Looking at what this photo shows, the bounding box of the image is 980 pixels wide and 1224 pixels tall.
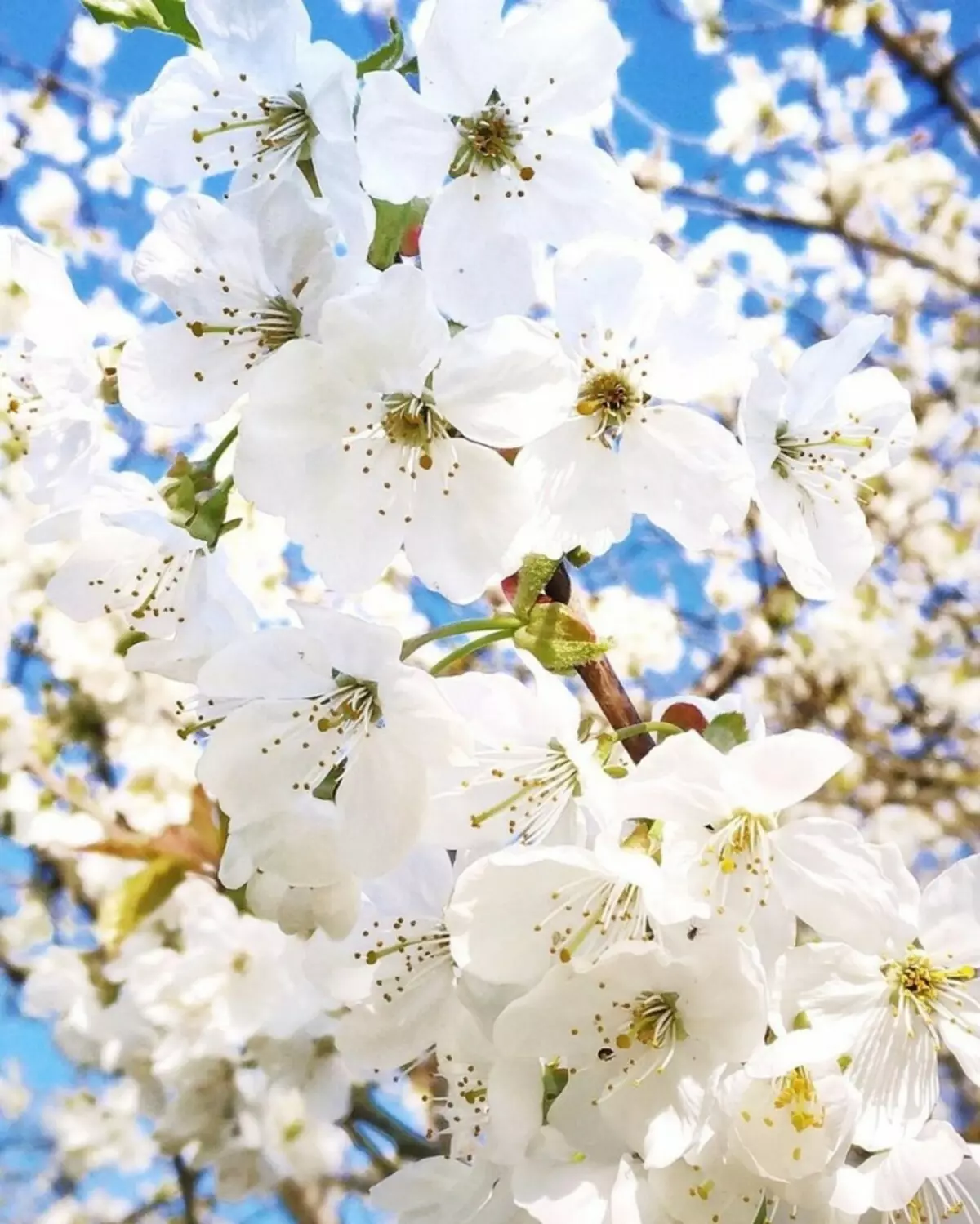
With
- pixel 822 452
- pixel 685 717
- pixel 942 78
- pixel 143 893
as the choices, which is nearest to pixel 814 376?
pixel 822 452

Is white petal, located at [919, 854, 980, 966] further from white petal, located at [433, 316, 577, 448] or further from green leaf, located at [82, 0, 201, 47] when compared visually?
green leaf, located at [82, 0, 201, 47]

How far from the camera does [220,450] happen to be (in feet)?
3.14

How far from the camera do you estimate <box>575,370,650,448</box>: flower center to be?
850mm

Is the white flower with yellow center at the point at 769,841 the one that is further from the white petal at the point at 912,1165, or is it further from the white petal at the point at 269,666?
the white petal at the point at 269,666

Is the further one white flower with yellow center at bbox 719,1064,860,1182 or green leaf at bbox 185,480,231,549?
green leaf at bbox 185,480,231,549

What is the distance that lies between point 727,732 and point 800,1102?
0.26m

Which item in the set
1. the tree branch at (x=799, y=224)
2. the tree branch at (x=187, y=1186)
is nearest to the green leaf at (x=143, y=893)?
the tree branch at (x=187, y=1186)

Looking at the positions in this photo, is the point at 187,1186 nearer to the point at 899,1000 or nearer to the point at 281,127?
the point at 899,1000

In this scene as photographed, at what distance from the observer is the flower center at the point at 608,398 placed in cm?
85

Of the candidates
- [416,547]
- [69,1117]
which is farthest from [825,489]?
[69,1117]

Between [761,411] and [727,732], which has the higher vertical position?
[761,411]

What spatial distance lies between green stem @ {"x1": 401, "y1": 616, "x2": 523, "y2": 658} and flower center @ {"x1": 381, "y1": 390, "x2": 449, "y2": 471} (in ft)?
0.42

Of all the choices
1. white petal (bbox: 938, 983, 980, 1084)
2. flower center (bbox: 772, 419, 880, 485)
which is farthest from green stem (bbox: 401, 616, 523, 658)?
white petal (bbox: 938, 983, 980, 1084)

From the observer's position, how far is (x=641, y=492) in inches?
34.1
